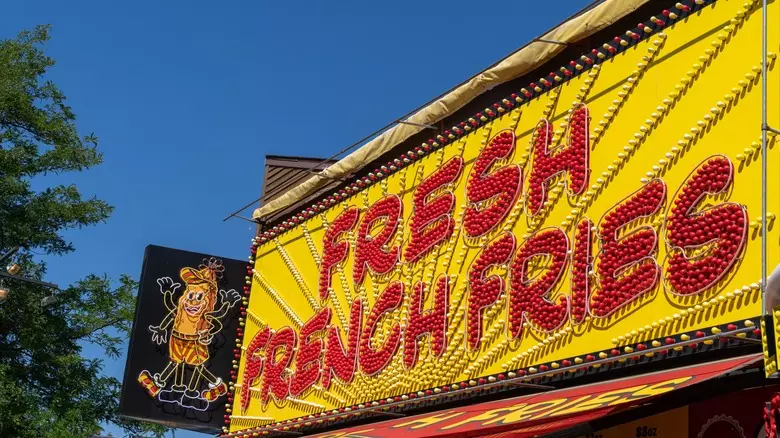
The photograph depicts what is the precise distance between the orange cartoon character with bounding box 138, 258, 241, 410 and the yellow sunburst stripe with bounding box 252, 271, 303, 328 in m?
0.50

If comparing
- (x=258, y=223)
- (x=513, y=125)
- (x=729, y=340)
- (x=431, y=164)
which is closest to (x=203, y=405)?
(x=258, y=223)

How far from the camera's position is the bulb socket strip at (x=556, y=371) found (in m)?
8.28

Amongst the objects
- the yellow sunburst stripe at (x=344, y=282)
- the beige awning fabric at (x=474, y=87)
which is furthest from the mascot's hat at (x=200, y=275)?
the yellow sunburst stripe at (x=344, y=282)


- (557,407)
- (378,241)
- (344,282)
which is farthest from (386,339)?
(557,407)

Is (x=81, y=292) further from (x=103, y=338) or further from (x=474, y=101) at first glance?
(x=474, y=101)

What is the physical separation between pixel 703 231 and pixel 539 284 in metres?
2.30

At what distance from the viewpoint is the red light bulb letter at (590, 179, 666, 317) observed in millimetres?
9383

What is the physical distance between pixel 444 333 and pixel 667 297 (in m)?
Answer: 3.61

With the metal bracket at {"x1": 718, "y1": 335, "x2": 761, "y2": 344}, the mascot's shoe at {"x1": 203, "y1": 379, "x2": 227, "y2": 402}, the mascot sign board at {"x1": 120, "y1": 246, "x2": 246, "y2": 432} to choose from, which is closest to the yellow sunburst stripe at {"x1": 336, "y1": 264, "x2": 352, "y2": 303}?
the mascot sign board at {"x1": 120, "y1": 246, "x2": 246, "y2": 432}

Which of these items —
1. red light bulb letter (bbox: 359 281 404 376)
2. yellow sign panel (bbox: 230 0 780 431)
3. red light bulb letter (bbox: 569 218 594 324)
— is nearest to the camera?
yellow sign panel (bbox: 230 0 780 431)

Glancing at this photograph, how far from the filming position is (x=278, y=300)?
53.6ft

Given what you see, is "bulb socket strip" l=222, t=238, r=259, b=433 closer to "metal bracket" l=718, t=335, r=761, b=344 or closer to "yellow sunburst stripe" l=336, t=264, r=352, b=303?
"yellow sunburst stripe" l=336, t=264, r=352, b=303

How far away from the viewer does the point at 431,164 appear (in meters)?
13.5

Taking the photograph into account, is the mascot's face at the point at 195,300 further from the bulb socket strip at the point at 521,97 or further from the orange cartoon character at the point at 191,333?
the bulb socket strip at the point at 521,97
